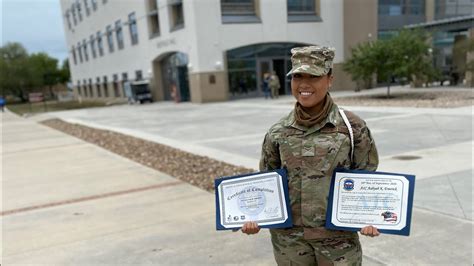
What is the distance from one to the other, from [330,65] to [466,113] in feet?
37.5

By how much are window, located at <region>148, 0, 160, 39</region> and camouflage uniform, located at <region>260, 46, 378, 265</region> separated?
29.7m

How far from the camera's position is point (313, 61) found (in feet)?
6.38

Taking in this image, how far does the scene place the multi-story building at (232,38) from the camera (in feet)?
81.5

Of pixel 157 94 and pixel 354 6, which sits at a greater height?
pixel 354 6

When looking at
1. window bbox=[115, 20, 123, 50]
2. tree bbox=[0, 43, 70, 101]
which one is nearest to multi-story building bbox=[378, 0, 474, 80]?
window bbox=[115, 20, 123, 50]

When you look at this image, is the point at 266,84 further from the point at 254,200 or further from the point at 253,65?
the point at 254,200

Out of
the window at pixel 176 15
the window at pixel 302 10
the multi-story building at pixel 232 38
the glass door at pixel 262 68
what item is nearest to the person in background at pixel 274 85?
the glass door at pixel 262 68

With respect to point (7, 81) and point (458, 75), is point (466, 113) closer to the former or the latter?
point (458, 75)

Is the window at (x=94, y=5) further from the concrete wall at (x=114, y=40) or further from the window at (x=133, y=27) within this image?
the window at (x=133, y=27)

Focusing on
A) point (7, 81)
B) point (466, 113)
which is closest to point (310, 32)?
point (466, 113)

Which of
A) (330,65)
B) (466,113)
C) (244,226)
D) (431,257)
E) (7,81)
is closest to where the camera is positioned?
(330,65)

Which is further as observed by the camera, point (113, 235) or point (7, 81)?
point (7, 81)

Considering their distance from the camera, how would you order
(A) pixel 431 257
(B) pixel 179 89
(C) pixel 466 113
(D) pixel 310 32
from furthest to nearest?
(B) pixel 179 89 < (D) pixel 310 32 < (C) pixel 466 113 < (A) pixel 431 257

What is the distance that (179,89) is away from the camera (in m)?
Answer: 29.0
